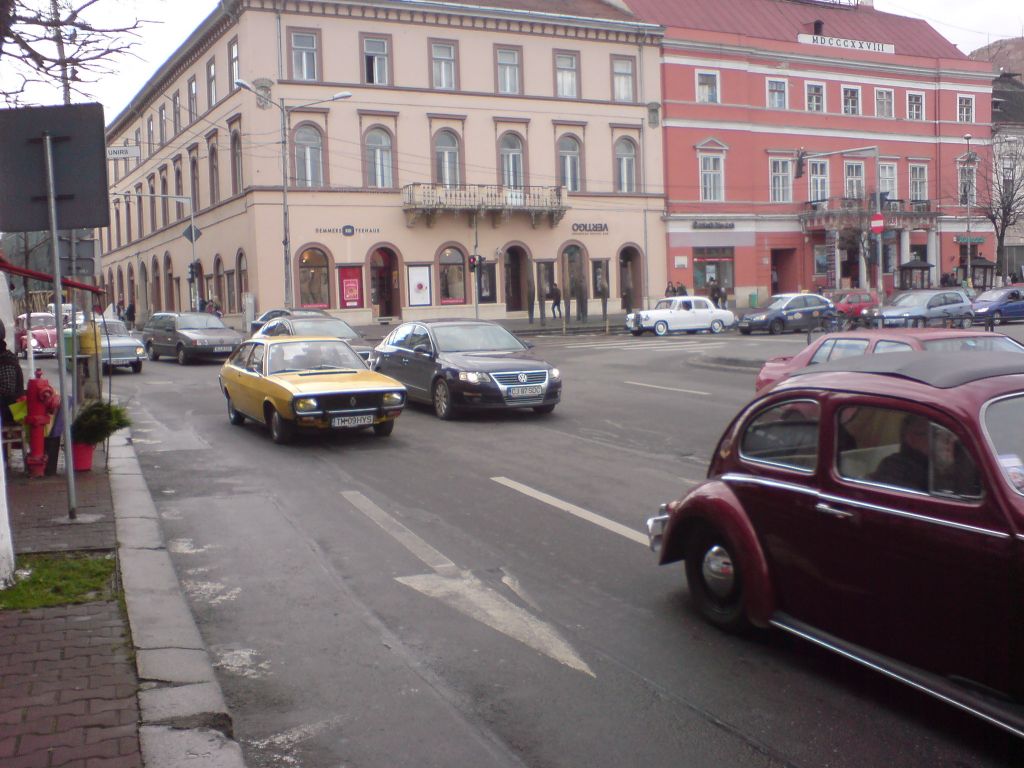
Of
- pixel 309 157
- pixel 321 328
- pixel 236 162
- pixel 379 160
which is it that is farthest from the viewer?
pixel 379 160

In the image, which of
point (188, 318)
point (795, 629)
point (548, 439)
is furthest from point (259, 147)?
point (795, 629)

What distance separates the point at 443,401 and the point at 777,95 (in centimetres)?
4491

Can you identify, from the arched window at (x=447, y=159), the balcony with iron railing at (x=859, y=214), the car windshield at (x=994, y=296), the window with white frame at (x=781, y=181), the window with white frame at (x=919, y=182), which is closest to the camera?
the car windshield at (x=994, y=296)

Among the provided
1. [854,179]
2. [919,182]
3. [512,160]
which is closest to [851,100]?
[854,179]

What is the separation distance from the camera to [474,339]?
1688 cm

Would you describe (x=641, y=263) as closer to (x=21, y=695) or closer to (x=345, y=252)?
(x=345, y=252)

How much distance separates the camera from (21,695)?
4895 mm

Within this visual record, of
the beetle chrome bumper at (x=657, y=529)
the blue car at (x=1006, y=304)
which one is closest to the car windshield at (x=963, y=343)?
the beetle chrome bumper at (x=657, y=529)

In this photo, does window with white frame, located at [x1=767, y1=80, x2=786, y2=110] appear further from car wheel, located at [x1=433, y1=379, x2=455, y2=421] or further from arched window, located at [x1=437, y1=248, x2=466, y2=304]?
car wheel, located at [x1=433, y1=379, x2=455, y2=421]

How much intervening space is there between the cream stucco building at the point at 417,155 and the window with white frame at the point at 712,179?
2.73 meters

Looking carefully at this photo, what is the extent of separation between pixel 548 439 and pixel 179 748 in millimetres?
9603

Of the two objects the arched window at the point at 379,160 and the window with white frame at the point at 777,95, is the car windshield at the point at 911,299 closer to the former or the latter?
the window with white frame at the point at 777,95

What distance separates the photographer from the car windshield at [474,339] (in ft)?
54.7

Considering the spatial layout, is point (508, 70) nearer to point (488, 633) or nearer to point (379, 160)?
point (379, 160)
